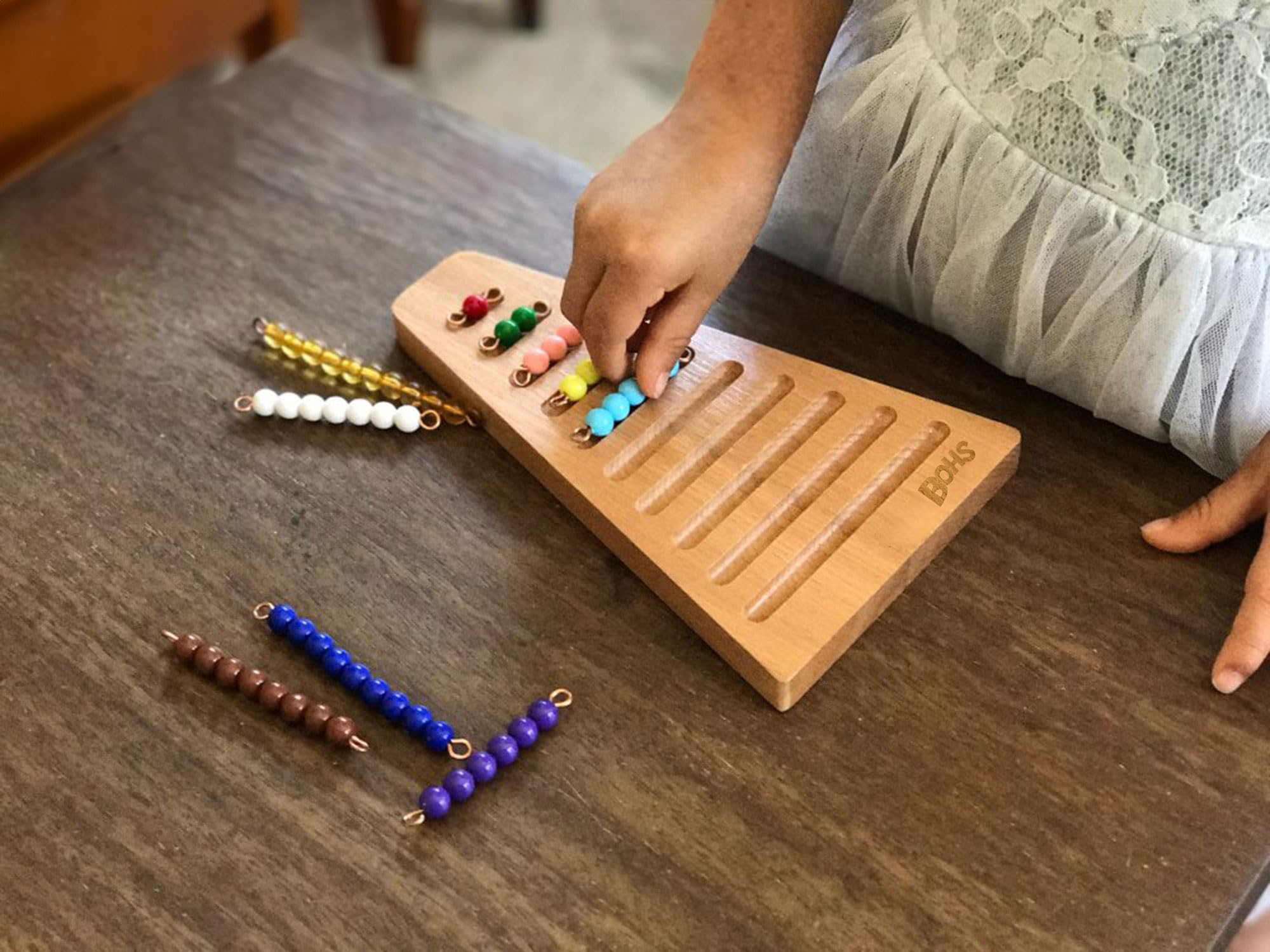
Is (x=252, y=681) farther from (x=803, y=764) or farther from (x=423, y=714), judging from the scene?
(x=803, y=764)

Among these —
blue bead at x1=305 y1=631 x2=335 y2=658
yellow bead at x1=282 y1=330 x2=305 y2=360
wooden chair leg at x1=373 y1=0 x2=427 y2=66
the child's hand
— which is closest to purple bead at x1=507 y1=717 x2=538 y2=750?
blue bead at x1=305 y1=631 x2=335 y2=658

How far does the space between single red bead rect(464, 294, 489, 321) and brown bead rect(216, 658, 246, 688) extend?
0.26 metres

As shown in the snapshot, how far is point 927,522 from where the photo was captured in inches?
26.2

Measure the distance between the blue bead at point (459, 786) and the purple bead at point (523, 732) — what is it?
3cm

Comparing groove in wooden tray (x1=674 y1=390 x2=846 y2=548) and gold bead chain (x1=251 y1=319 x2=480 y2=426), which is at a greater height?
groove in wooden tray (x1=674 y1=390 x2=846 y2=548)

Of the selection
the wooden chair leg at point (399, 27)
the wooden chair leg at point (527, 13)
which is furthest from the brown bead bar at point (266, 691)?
the wooden chair leg at point (527, 13)

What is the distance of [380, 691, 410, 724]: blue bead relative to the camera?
2.03 ft

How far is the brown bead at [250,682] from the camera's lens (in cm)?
63

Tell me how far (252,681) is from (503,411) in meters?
0.21

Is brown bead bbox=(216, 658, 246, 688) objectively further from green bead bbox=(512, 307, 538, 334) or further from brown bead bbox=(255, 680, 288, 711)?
green bead bbox=(512, 307, 538, 334)

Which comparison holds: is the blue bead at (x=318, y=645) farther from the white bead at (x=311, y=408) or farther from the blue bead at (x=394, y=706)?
the white bead at (x=311, y=408)

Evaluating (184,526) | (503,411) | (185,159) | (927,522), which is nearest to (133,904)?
(184,526)

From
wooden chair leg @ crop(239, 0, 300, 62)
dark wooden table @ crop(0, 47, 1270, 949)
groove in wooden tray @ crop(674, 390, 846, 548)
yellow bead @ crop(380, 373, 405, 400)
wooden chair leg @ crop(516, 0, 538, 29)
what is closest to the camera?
dark wooden table @ crop(0, 47, 1270, 949)

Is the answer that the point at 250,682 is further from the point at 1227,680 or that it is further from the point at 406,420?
the point at 1227,680
